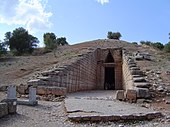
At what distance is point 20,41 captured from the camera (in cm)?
2864

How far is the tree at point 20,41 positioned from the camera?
28.7m

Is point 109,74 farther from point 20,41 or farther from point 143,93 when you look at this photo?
point 143,93

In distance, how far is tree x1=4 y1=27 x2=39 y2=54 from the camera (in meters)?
28.7

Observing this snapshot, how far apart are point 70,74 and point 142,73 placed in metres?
3.56

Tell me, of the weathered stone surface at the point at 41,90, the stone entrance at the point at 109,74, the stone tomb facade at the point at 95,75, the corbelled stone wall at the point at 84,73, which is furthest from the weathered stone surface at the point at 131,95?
the stone entrance at the point at 109,74

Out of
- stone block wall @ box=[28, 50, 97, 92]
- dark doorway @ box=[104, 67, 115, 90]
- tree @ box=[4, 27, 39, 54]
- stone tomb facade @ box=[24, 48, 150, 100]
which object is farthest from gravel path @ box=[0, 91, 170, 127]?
tree @ box=[4, 27, 39, 54]

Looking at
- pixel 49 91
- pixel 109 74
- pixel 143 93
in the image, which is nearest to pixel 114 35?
pixel 109 74

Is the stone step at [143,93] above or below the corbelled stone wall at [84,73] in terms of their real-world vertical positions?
below

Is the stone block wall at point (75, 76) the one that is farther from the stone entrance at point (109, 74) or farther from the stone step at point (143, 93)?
the stone step at point (143, 93)

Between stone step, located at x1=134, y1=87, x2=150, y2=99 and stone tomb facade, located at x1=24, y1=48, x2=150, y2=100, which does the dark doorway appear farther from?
stone step, located at x1=134, y1=87, x2=150, y2=99

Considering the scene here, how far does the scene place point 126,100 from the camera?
31.3ft

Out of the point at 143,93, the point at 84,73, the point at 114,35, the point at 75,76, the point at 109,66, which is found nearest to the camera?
the point at 143,93

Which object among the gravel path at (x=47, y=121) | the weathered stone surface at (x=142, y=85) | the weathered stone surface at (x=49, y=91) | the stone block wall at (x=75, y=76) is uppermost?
the stone block wall at (x=75, y=76)

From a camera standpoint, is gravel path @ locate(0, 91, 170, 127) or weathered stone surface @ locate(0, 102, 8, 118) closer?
gravel path @ locate(0, 91, 170, 127)
